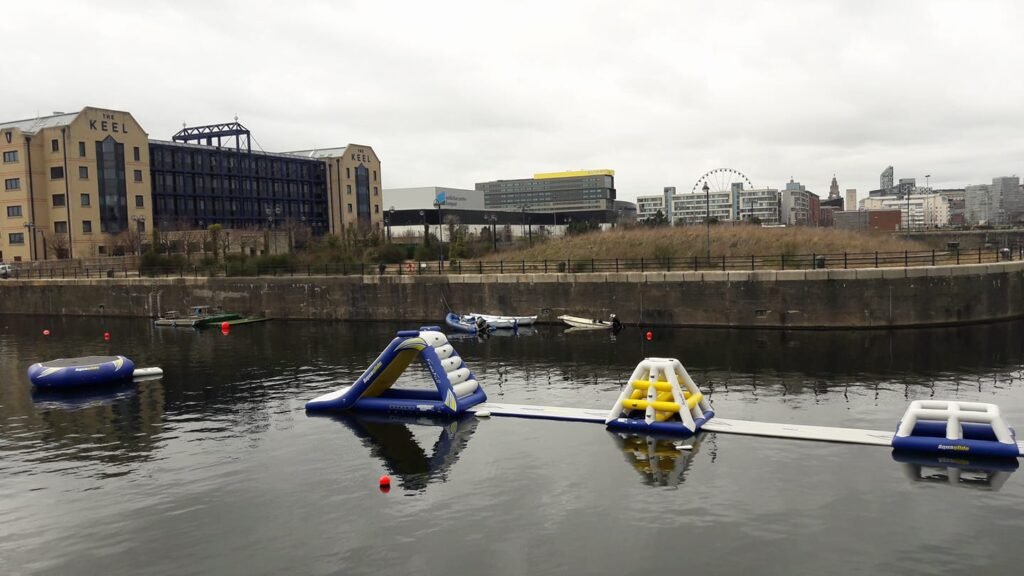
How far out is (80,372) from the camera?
3136cm

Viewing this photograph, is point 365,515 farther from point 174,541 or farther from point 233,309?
point 233,309

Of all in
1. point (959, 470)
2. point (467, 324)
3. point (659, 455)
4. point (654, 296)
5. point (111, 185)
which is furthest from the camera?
point (111, 185)

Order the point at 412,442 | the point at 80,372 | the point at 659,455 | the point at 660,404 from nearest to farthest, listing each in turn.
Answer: the point at 659,455, the point at 660,404, the point at 412,442, the point at 80,372

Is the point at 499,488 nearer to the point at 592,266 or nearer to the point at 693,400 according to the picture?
the point at 693,400

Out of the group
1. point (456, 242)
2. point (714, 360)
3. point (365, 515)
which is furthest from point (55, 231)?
point (365, 515)

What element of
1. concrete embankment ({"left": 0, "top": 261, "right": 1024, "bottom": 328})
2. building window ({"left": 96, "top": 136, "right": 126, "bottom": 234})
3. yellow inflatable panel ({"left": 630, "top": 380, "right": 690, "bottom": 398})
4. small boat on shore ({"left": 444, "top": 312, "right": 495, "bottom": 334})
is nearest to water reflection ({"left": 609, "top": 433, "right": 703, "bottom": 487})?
yellow inflatable panel ({"left": 630, "top": 380, "right": 690, "bottom": 398})

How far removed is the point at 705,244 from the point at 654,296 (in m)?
15.7

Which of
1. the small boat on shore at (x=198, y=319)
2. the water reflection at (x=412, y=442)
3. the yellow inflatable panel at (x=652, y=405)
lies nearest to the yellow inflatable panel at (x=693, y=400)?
the yellow inflatable panel at (x=652, y=405)

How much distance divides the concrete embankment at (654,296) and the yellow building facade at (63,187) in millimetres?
29362

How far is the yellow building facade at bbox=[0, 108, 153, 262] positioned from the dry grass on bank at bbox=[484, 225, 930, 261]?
5056 centimetres

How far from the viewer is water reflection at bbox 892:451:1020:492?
1695cm

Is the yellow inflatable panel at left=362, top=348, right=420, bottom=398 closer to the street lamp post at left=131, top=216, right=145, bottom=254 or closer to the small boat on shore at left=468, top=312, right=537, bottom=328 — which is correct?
the small boat on shore at left=468, top=312, right=537, bottom=328

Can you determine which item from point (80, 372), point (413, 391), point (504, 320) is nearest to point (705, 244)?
point (504, 320)

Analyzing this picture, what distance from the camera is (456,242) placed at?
75688 mm
